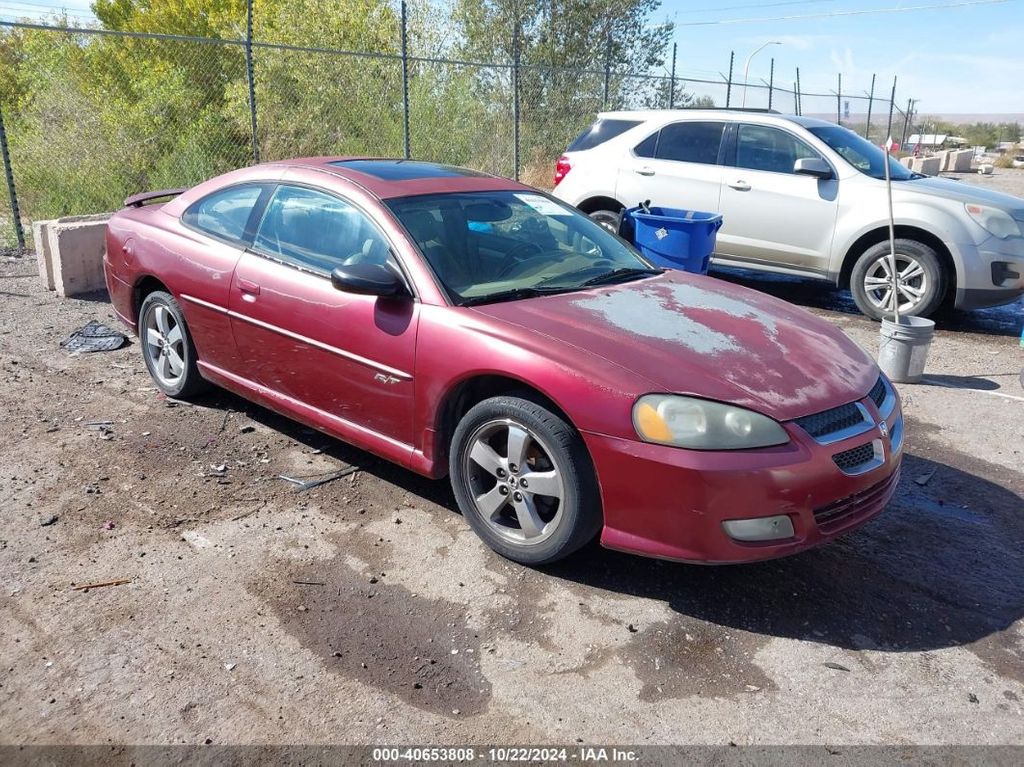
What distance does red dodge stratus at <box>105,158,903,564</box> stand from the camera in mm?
3053

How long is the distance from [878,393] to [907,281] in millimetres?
4591

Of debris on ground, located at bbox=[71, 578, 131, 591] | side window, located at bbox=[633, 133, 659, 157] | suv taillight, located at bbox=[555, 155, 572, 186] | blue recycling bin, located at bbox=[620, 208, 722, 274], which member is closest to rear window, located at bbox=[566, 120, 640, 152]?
suv taillight, located at bbox=[555, 155, 572, 186]

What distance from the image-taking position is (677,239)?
6.52 meters

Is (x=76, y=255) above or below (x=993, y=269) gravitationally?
below

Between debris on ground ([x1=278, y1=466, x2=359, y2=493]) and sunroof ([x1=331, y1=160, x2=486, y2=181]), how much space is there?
1.53 m

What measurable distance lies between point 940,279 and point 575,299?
198 inches

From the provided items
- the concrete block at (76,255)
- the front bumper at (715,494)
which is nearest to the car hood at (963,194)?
the front bumper at (715,494)

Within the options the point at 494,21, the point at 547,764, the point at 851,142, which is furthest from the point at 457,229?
the point at 494,21

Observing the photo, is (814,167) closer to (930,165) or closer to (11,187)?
(11,187)

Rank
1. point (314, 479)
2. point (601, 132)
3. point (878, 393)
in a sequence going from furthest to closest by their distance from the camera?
1. point (601, 132)
2. point (314, 479)
3. point (878, 393)

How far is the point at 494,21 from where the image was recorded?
20625mm

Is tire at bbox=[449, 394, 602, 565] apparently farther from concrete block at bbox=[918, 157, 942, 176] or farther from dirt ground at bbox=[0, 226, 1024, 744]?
concrete block at bbox=[918, 157, 942, 176]

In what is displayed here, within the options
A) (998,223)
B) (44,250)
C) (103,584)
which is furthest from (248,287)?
(998,223)

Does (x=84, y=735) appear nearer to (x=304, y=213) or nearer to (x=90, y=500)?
(x=90, y=500)
